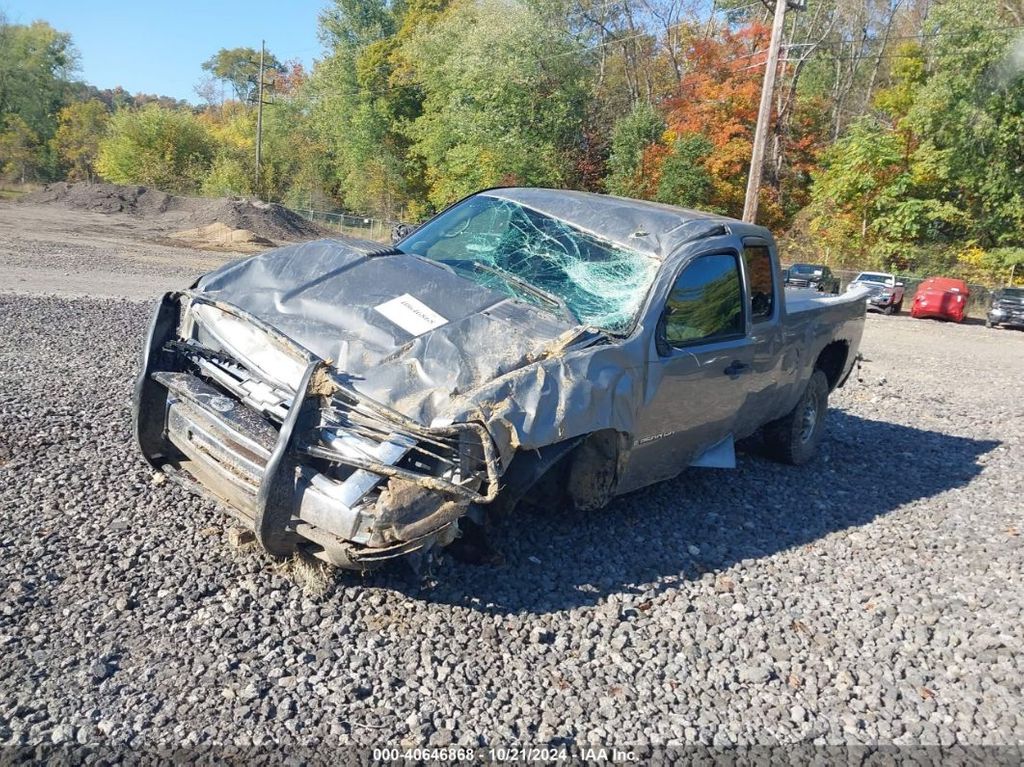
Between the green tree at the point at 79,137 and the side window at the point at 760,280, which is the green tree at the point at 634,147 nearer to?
the side window at the point at 760,280

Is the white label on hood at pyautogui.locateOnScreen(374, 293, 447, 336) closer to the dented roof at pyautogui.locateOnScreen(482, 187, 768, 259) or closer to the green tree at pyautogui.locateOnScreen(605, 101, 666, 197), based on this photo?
the dented roof at pyautogui.locateOnScreen(482, 187, 768, 259)

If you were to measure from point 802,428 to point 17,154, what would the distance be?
68215mm

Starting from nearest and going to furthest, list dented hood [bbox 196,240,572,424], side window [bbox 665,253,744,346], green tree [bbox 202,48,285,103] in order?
dented hood [bbox 196,240,572,424] < side window [bbox 665,253,744,346] < green tree [bbox 202,48,285,103]

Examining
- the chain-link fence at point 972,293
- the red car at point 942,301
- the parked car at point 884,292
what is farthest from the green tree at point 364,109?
the red car at point 942,301

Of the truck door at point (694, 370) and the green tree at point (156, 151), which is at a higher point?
the green tree at point (156, 151)

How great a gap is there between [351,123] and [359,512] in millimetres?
54588

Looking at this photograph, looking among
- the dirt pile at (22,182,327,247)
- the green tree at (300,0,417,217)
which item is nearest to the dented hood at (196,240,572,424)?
the dirt pile at (22,182,327,247)

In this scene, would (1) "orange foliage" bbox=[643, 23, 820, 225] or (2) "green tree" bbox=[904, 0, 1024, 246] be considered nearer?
(2) "green tree" bbox=[904, 0, 1024, 246]

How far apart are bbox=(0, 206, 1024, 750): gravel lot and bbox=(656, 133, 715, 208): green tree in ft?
106

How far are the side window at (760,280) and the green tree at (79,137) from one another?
216 feet

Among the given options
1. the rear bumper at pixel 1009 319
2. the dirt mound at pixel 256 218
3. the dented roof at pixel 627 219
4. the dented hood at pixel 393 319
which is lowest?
the rear bumper at pixel 1009 319

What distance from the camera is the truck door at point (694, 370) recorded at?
4.49m

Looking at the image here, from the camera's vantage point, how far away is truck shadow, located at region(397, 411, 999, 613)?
4051mm

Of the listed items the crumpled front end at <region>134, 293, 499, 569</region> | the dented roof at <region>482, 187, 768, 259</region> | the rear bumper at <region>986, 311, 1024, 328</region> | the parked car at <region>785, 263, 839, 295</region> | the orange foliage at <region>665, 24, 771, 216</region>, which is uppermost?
the orange foliage at <region>665, 24, 771, 216</region>
